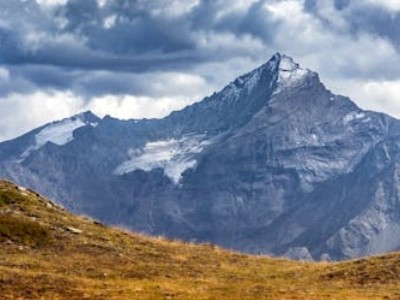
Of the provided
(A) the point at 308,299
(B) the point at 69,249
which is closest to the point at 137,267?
(B) the point at 69,249

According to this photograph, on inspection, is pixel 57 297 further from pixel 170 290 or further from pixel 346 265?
pixel 346 265

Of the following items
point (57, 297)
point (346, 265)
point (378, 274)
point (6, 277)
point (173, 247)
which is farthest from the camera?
point (173, 247)

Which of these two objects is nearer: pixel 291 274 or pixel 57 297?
pixel 57 297

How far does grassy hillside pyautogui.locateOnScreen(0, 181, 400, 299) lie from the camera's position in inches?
1955

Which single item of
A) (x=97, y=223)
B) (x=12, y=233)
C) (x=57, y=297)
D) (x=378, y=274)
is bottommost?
(x=57, y=297)

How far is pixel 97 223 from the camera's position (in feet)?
241

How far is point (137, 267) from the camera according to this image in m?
58.4

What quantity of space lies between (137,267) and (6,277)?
11.6 meters

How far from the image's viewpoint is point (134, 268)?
57875mm

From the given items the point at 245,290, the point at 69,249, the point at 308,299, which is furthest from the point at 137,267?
the point at 308,299

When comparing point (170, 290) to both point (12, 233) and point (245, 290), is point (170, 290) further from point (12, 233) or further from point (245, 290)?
point (12, 233)

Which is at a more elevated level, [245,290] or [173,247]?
[173,247]

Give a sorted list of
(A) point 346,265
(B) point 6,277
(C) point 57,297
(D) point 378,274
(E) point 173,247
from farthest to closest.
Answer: (E) point 173,247 < (A) point 346,265 < (D) point 378,274 < (B) point 6,277 < (C) point 57,297

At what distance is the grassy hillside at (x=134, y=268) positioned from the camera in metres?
49.7
